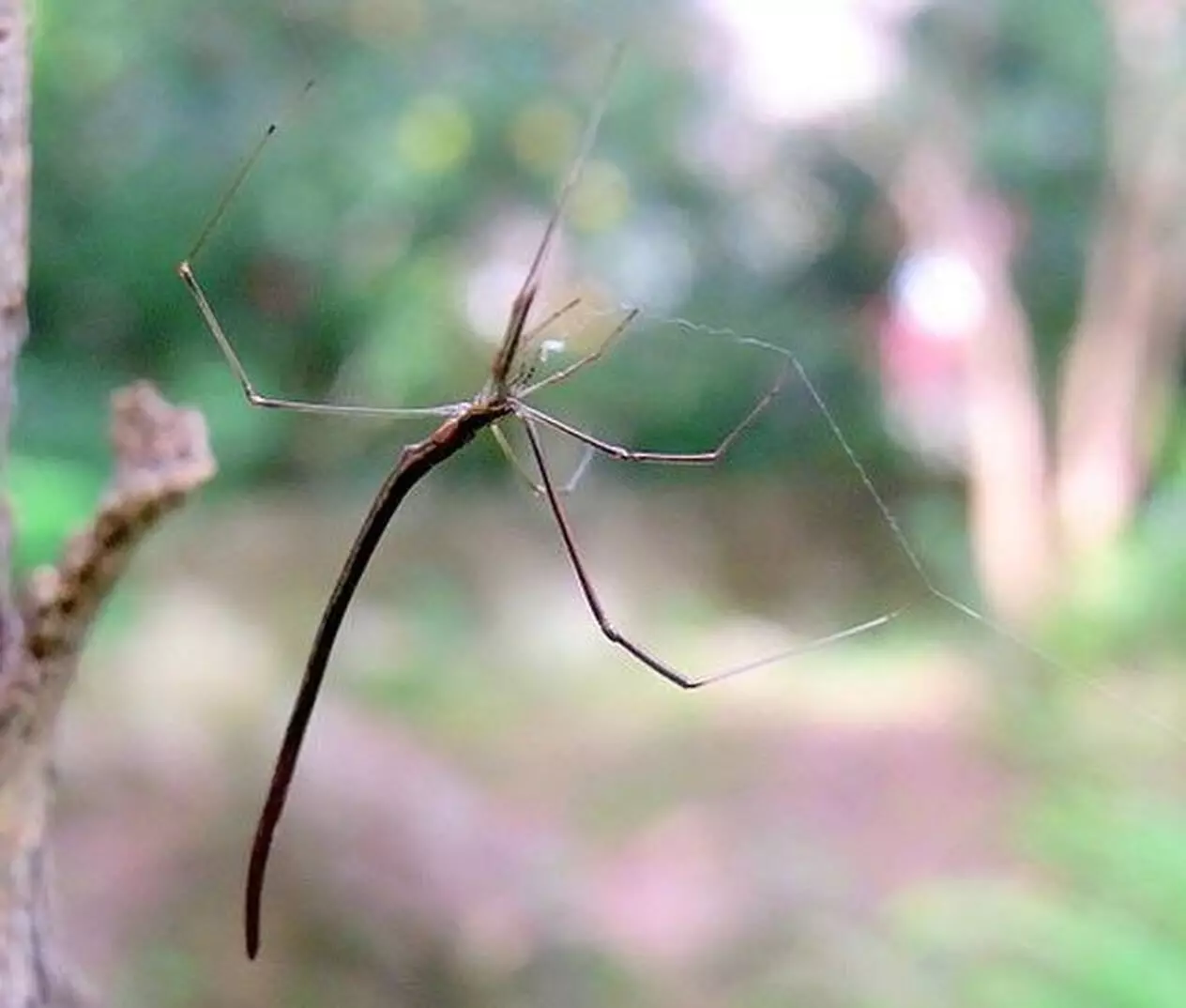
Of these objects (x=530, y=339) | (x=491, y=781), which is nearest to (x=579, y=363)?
(x=530, y=339)

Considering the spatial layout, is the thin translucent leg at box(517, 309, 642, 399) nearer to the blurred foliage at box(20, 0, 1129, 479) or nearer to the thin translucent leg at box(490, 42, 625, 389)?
the thin translucent leg at box(490, 42, 625, 389)

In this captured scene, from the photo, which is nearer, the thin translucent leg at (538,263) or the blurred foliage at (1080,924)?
Answer: the thin translucent leg at (538,263)

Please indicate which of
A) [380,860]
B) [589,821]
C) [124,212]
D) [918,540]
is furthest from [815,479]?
[380,860]

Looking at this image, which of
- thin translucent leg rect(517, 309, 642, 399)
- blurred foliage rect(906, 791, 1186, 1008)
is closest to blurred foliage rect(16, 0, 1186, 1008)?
blurred foliage rect(906, 791, 1186, 1008)

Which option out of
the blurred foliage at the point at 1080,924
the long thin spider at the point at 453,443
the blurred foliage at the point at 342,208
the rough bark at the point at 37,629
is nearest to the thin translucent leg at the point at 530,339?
the long thin spider at the point at 453,443

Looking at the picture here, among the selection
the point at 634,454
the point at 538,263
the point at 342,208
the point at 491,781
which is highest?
the point at 538,263

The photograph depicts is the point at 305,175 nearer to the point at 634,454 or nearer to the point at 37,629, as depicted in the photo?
the point at 634,454

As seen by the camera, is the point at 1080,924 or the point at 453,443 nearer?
the point at 453,443

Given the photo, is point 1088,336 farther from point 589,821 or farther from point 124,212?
point 124,212

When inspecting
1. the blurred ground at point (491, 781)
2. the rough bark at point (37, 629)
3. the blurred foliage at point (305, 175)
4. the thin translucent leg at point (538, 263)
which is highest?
the thin translucent leg at point (538, 263)

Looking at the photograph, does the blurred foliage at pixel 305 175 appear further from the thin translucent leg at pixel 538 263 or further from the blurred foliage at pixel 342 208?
the thin translucent leg at pixel 538 263

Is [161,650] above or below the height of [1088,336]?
above
